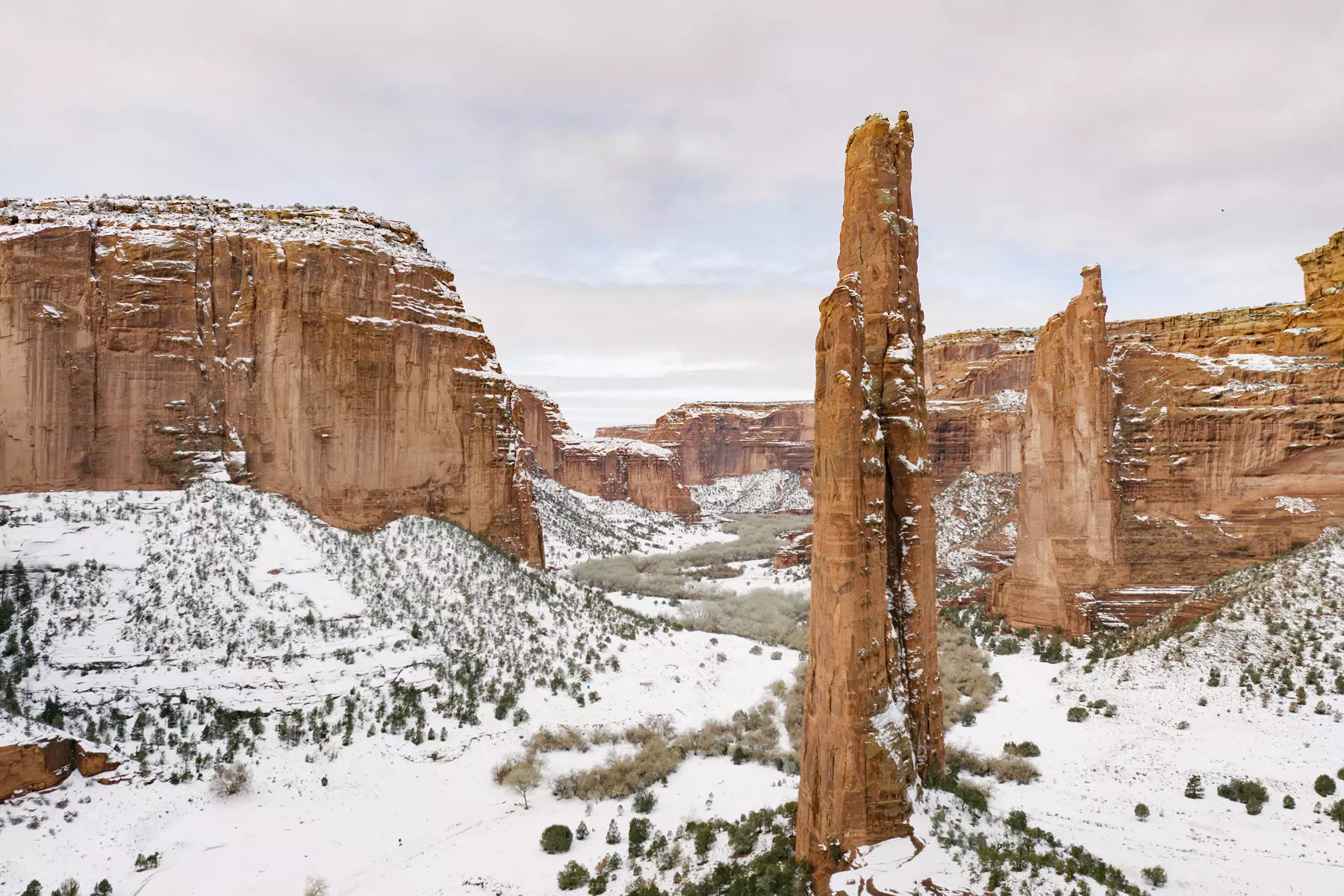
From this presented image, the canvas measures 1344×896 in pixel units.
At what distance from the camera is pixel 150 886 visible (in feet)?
45.8

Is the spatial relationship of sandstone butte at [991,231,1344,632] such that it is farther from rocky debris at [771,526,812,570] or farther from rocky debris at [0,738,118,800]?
rocky debris at [0,738,118,800]

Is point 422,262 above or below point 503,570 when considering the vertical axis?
above

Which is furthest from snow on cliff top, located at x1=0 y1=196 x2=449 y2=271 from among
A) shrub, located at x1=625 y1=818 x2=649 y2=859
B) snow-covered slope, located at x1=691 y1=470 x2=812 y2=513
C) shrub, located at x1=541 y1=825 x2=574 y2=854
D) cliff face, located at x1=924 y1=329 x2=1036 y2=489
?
snow-covered slope, located at x1=691 y1=470 x2=812 y2=513

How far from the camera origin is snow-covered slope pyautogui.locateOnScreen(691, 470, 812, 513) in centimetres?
11519

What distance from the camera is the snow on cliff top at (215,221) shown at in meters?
28.4

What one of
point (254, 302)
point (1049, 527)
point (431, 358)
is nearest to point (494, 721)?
point (431, 358)

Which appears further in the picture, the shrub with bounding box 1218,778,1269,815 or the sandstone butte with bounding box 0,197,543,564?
the sandstone butte with bounding box 0,197,543,564

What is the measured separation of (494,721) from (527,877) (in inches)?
332

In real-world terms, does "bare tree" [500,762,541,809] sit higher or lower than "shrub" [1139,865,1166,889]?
lower

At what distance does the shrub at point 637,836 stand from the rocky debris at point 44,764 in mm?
13711

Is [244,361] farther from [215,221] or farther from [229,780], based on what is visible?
[229,780]

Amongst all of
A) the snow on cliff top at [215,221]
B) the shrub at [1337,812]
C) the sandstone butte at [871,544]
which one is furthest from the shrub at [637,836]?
the snow on cliff top at [215,221]

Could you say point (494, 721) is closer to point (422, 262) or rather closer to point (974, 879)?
point (974, 879)

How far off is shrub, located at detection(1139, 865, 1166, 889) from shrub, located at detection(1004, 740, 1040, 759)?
6.44 meters
